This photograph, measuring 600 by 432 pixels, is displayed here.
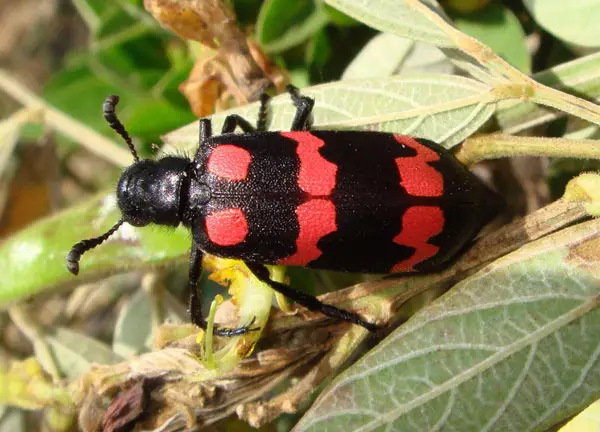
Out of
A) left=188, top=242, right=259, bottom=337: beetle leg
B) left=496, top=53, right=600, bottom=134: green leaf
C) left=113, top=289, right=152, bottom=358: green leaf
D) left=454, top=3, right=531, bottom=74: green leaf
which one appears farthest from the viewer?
Result: left=113, top=289, right=152, bottom=358: green leaf

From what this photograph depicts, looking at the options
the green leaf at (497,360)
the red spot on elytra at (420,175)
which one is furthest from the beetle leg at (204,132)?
the green leaf at (497,360)

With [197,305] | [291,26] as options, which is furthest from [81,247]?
[291,26]

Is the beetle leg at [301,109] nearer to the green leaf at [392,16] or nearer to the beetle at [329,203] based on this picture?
the beetle at [329,203]

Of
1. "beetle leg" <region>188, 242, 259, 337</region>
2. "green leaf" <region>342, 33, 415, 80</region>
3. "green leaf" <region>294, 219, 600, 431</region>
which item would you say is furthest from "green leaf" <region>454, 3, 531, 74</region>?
"beetle leg" <region>188, 242, 259, 337</region>

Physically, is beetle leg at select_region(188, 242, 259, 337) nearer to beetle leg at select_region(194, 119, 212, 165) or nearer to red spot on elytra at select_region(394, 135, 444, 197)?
beetle leg at select_region(194, 119, 212, 165)

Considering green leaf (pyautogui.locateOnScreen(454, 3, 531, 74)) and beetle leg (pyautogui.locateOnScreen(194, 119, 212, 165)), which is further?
green leaf (pyautogui.locateOnScreen(454, 3, 531, 74))

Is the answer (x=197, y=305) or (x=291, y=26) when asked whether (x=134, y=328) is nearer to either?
(x=197, y=305)
